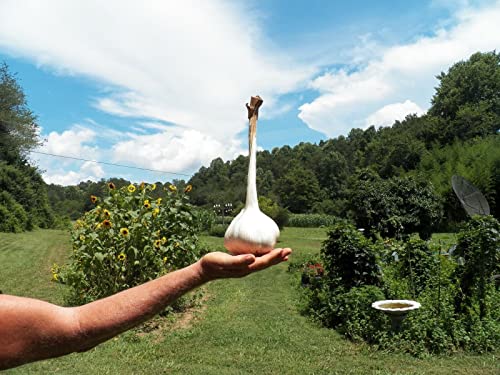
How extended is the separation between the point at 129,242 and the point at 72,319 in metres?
4.86

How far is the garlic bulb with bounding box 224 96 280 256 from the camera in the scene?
1307mm

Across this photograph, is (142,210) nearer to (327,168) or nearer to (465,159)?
(465,159)

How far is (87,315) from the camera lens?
1101 mm

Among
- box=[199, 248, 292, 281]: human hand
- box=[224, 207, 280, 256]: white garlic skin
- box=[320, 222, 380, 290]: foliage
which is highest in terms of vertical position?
box=[224, 207, 280, 256]: white garlic skin

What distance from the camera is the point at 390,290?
594 centimetres

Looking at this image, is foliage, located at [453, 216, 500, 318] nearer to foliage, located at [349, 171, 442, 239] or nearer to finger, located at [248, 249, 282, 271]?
finger, located at [248, 249, 282, 271]

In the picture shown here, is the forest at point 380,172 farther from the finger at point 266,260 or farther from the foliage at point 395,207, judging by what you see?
the finger at point 266,260

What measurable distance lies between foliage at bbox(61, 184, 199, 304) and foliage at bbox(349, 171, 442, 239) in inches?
271

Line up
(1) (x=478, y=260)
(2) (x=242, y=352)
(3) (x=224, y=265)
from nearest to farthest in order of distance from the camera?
(3) (x=224, y=265)
(2) (x=242, y=352)
(1) (x=478, y=260)

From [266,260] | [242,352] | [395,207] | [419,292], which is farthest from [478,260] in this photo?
[395,207]

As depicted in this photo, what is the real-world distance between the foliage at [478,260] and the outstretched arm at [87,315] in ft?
16.3

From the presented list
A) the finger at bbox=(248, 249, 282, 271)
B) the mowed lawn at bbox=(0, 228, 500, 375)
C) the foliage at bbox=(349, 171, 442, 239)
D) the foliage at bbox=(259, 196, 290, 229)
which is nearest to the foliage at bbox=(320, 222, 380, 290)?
the mowed lawn at bbox=(0, 228, 500, 375)

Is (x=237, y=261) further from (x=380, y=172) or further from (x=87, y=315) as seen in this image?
(x=380, y=172)

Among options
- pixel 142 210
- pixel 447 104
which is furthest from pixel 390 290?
pixel 447 104
